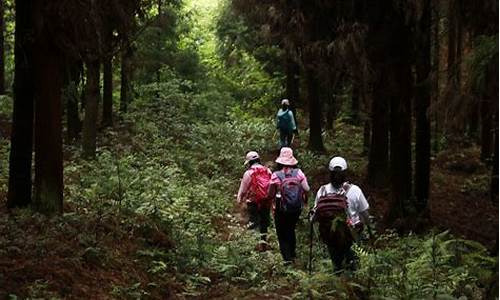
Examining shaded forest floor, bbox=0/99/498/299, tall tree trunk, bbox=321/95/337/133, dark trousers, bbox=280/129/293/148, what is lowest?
shaded forest floor, bbox=0/99/498/299

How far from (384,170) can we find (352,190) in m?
9.53

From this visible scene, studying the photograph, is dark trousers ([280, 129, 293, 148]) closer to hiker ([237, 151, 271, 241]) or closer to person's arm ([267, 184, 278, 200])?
hiker ([237, 151, 271, 241])

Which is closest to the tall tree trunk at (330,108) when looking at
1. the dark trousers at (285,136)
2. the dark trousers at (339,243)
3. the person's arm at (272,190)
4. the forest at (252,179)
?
A: the forest at (252,179)

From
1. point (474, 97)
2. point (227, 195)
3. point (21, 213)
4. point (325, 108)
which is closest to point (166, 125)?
point (325, 108)

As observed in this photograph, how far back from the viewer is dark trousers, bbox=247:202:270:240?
37.4 feet

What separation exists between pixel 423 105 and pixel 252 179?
15.2ft

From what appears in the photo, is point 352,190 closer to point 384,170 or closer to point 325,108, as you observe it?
point 384,170

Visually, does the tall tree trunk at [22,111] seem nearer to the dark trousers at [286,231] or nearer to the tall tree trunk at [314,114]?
the dark trousers at [286,231]

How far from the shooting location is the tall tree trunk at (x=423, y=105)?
12.9 meters

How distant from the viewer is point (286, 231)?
9.77 meters

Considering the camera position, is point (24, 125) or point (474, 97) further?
point (24, 125)

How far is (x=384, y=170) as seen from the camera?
17.2 meters

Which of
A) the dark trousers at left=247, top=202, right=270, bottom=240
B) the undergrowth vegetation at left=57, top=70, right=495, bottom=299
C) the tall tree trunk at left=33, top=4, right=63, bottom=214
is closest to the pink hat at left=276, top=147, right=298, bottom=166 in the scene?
the undergrowth vegetation at left=57, top=70, right=495, bottom=299

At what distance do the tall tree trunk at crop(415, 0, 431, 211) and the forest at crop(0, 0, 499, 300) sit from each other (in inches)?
1.7
